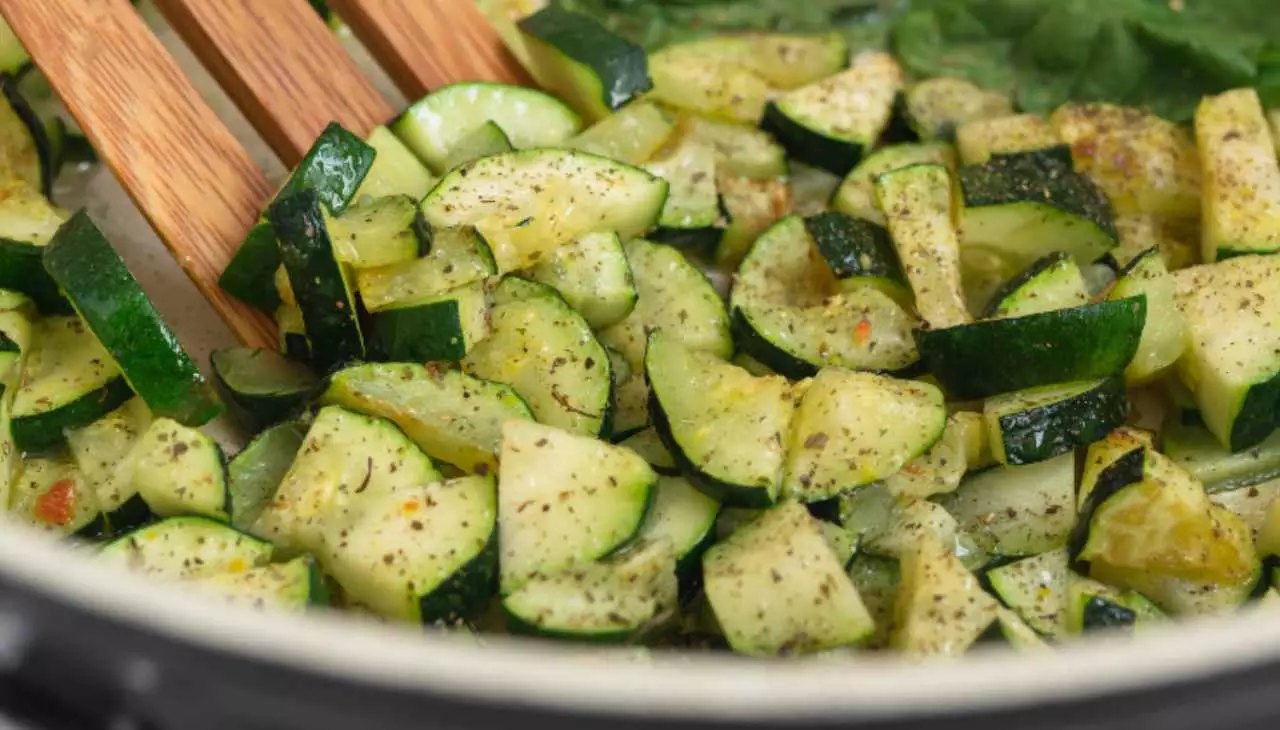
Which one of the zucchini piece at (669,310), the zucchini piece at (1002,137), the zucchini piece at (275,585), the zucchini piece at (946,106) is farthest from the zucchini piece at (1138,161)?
the zucchini piece at (275,585)

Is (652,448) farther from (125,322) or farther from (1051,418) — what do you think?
(125,322)

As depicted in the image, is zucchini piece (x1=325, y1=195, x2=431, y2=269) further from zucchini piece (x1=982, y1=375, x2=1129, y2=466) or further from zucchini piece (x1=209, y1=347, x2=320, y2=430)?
zucchini piece (x1=982, y1=375, x2=1129, y2=466)

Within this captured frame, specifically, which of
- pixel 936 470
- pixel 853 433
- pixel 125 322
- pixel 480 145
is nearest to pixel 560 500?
pixel 853 433

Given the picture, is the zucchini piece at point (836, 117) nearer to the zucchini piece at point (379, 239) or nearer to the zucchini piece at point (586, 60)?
the zucchini piece at point (586, 60)

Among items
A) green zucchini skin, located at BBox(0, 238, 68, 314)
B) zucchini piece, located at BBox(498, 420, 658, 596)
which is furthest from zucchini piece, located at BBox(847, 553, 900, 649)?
green zucchini skin, located at BBox(0, 238, 68, 314)

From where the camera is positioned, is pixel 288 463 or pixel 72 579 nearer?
pixel 72 579

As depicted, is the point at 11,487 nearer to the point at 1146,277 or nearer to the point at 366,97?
the point at 366,97

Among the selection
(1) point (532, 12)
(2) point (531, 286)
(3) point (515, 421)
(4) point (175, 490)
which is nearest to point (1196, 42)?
(1) point (532, 12)
